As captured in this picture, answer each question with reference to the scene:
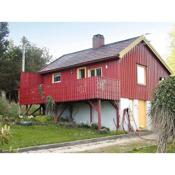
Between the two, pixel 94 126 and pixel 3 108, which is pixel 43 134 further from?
pixel 3 108

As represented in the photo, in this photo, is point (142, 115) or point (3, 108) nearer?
point (3, 108)

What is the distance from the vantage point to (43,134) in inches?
709

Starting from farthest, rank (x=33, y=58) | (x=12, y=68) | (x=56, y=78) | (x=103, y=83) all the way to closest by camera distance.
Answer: (x=33, y=58)
(x=12, y=68)
(x=56, y=78)
(x=103, y=83)

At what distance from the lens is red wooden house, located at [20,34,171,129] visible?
22266mm

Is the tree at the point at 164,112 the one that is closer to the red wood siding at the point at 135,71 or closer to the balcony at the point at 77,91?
the balcony at the point at 77,91

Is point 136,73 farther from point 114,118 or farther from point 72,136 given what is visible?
point 72,136

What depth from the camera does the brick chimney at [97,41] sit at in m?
27.2

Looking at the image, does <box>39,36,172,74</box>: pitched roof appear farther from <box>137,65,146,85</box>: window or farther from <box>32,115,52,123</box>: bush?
<box>32,115,52,123</box>: bush

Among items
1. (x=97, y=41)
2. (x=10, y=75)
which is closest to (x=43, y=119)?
(x=97, y=41)

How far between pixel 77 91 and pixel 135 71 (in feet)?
13.5

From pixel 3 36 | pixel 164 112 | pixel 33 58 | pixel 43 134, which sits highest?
pixel 3 36

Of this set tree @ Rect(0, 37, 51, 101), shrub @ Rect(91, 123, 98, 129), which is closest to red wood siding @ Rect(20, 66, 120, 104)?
shrub @ Rect(91, 123, 98, 129)
